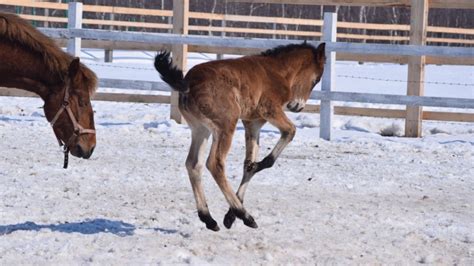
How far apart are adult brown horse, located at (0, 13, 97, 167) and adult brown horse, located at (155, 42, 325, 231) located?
2.19ft

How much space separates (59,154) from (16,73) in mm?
3936

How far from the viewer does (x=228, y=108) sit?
616 cm

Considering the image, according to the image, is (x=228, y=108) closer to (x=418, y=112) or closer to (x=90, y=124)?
(x=90, y=124)

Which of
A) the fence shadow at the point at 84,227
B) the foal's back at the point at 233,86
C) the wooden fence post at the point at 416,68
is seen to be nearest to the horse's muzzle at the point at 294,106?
the foal's back at the point at 233,86

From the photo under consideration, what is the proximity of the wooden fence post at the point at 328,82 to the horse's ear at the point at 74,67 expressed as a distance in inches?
258

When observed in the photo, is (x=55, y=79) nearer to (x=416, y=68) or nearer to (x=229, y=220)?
(x=229, y=220)

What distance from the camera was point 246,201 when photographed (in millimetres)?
7375

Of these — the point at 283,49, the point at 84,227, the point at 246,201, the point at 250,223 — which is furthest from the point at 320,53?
the point at 84,227

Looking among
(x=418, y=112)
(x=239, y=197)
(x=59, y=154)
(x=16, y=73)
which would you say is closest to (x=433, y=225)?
(x=239, y=197)

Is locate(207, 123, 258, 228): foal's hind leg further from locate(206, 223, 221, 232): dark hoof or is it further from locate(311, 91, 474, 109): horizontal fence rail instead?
locate(311, 91, 474, 109): horizontal fence rail

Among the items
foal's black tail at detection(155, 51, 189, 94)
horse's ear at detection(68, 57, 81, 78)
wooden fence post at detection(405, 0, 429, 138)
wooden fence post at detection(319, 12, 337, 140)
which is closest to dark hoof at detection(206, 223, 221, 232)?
foal's black tail at detection(155, 51, 189, 94)

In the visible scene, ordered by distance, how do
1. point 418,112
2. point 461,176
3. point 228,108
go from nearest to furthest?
point 228,108
point 461,176
point 418,112

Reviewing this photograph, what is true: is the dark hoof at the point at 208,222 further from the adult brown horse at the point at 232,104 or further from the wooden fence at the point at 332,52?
the wooden fence at the point at 332,52

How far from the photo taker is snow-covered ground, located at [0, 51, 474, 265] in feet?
18.4
